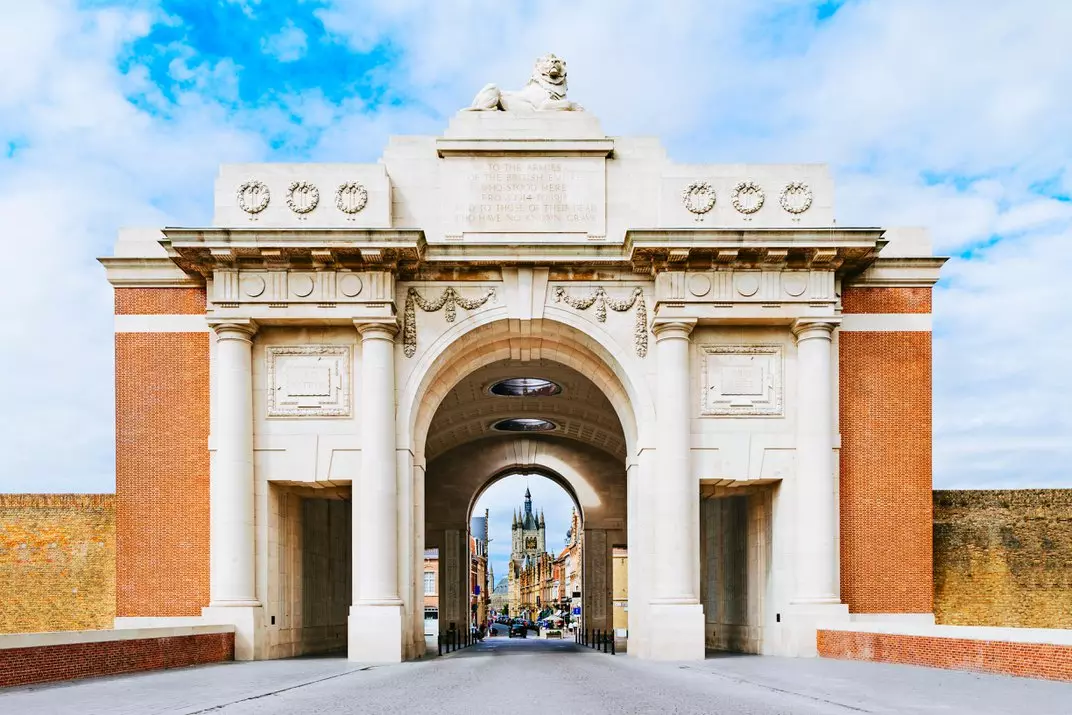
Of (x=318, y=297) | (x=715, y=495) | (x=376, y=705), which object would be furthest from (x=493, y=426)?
(x=376, y=705)

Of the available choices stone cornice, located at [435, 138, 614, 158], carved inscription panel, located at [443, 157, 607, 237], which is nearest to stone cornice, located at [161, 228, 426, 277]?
carved inscription panel, located at [443, 157, 607, 237]

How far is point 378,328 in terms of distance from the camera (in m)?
28.5

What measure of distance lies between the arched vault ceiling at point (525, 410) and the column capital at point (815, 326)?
873 cm

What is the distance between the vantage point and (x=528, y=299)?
29.3 m

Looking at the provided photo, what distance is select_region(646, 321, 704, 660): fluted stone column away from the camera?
90.6 ft

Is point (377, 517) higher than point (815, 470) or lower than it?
lower

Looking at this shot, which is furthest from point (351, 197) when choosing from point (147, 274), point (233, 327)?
point (147, 274)

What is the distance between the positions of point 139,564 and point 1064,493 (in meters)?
25.4

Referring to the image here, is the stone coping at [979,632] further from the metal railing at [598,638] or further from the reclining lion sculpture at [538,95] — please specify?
the metal railing at [598,638]

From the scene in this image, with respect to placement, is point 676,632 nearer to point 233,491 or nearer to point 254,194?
point 233,491

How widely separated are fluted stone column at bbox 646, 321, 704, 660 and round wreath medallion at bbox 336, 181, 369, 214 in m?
8.04

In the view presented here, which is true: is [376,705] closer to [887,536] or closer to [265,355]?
[265,355]

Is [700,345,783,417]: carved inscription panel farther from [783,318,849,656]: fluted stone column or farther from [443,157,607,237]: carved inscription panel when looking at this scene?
[443,157,607,237]: carved inscription panel

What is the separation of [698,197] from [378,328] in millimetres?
8754
